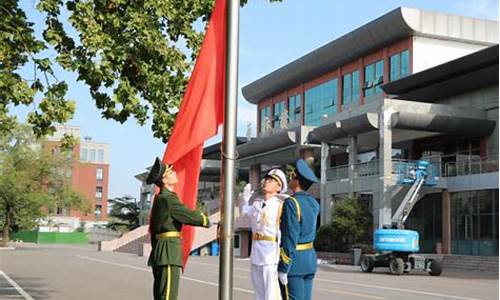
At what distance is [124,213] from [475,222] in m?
57.8

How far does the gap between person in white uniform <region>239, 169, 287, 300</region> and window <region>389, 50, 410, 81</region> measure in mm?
A: 42786

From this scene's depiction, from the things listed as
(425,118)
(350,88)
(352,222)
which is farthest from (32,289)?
(350,88)

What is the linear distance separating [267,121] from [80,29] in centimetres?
5784

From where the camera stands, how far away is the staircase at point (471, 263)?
33000mm

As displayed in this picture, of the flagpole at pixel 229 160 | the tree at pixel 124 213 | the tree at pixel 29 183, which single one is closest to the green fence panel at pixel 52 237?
the tree at pixel 124 213

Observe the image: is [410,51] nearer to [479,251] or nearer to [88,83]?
[479,251]

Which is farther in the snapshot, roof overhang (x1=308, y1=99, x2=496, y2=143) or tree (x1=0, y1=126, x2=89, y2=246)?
tree (x1=0, y1=126, x2=89, y2=246)

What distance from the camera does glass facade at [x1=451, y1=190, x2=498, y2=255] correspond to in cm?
3667

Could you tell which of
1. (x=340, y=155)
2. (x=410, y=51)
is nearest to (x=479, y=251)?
(x=410, y=51)

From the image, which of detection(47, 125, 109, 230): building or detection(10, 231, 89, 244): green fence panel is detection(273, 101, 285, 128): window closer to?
detection(10, 231, 89, 244): green fence panel

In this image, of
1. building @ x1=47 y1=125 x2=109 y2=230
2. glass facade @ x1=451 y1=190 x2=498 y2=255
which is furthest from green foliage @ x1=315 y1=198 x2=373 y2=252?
building @ x1=47 y1=125 x2=109 y2=230

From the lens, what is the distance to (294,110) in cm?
6481

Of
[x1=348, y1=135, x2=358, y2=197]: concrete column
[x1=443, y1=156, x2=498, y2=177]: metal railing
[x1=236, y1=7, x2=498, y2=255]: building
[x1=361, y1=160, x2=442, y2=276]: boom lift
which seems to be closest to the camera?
[x1=361, y1=160, x2=442, y2=276]: boom lift

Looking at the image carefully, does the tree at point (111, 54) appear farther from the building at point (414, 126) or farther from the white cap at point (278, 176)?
the building at point (414, 126)
